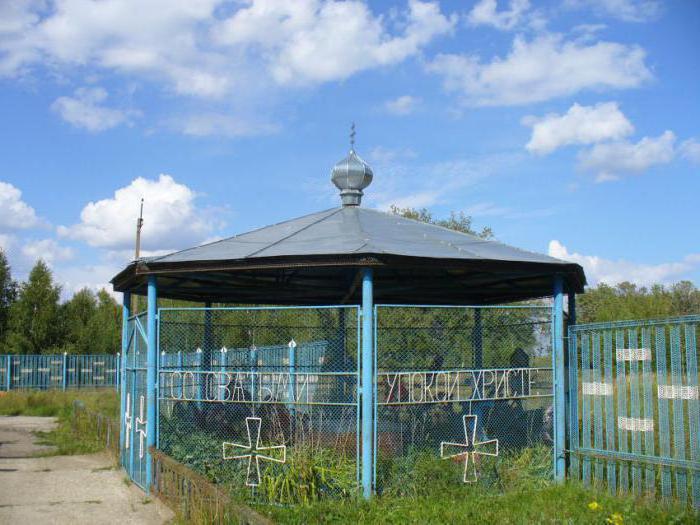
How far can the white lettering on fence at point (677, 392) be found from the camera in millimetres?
7723

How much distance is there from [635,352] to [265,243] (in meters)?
5.01

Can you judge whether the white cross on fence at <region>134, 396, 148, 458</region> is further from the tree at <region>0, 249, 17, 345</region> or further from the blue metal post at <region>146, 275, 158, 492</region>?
the tree at <region>0, 249, 17, 345</region>

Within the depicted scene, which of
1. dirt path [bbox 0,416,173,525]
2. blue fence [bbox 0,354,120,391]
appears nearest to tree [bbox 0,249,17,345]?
blue fence [bbox 0,354,120,391]

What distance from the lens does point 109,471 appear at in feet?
39.8

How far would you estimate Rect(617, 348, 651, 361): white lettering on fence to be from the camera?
8.34 m

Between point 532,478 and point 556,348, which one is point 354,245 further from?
point 532,478

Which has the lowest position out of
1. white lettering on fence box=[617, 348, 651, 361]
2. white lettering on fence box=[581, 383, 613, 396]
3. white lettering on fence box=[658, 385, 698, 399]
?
white lettering on fence box=[581, 383, 613, 396]

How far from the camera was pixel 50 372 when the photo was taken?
111ft

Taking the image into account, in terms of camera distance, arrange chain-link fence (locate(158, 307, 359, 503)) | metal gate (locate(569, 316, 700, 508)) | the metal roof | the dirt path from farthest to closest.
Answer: the metal roof, the dirt path, chain-link fence (locate(158, 307, 359, 503)), metal gate (locate(569, 316, 700, 508))

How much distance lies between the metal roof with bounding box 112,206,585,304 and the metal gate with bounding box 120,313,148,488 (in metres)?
0.84

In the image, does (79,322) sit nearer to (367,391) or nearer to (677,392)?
(367,391)

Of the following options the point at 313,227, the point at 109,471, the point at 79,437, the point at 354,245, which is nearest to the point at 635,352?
the point at 354,245

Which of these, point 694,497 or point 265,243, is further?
point 265,243

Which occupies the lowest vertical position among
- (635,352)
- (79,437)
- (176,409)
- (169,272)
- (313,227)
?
(79,437)
